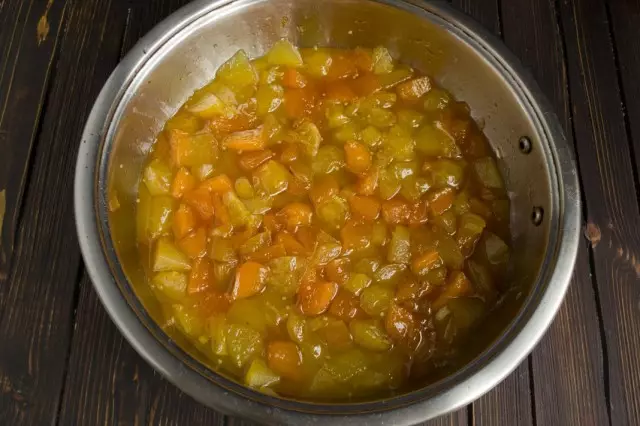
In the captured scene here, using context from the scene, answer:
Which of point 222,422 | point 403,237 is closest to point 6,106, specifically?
point 222,422

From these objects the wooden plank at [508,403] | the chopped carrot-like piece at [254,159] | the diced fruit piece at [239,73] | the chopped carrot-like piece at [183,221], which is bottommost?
the wooden plank at [508,403]

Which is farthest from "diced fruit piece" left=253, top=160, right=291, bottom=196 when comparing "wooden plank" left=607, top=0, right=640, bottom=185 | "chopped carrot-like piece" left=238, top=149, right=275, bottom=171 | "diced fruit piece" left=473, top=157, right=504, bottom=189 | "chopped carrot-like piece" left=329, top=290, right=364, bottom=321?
"wooden plank" left=607, top=0, right=640, bottom=185

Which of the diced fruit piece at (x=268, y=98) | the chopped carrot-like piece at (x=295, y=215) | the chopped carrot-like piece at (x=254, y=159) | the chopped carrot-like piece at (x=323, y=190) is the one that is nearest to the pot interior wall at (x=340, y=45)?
the diced fruit piece at (x=268, y=98)

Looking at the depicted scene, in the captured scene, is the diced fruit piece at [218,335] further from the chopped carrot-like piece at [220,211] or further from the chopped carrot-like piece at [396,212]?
the chopped carrot-like piece at [396,212]

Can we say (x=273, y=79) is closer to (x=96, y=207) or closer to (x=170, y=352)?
(x=96, y=207)

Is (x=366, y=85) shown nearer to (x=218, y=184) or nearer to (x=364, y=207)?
(x=364, y=207)

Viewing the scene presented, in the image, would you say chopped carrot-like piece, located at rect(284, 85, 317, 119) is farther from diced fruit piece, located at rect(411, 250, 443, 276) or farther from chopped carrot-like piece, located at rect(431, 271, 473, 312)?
chopped carrot-like piece, located at rect(431, 271, 473, 312)
